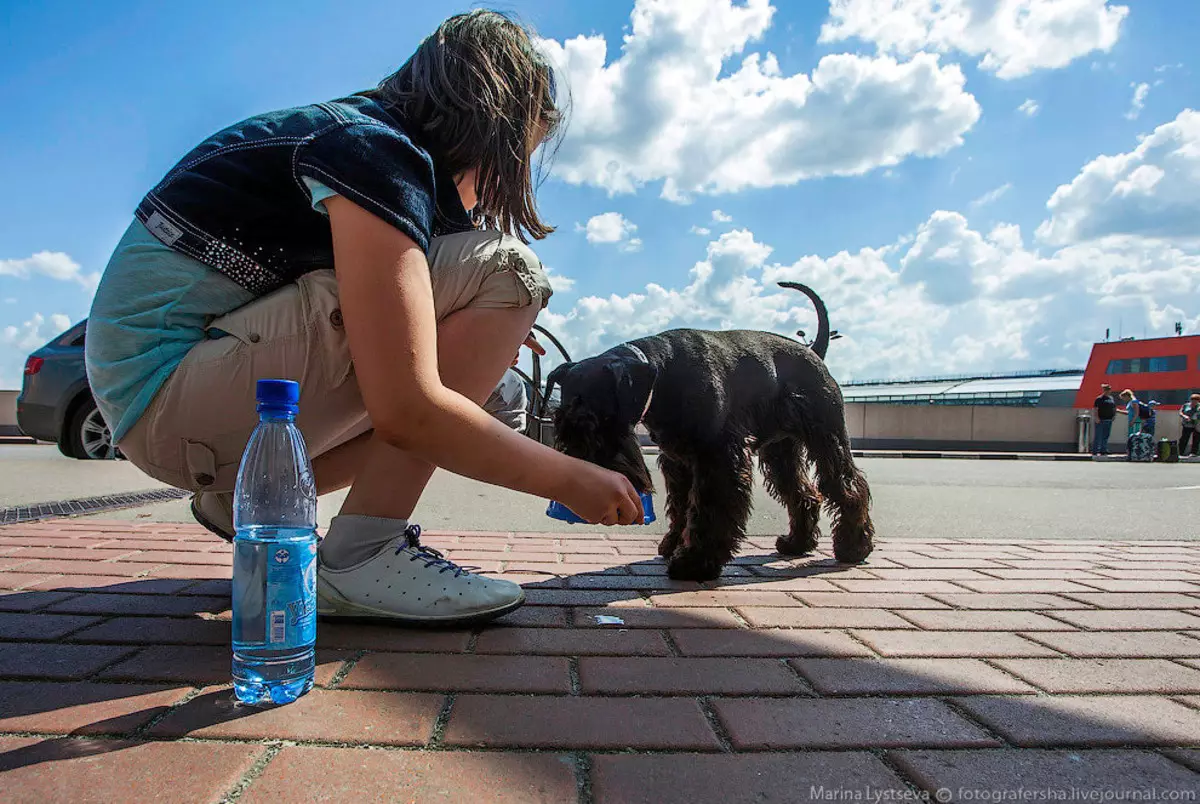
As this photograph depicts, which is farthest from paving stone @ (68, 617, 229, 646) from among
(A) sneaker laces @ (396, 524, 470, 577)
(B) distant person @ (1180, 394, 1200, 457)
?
(B) distant person @ (1180, 394, 1200, 457)

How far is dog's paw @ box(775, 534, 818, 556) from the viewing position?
326 cm

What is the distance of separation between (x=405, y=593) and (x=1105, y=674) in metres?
1.61

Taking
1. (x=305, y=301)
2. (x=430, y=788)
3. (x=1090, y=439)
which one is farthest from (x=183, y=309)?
(x=1090, y=439)

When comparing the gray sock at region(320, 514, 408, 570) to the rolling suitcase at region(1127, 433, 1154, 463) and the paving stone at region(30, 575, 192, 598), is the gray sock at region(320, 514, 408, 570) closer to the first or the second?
the paving stone at region(30, 575, 192, 598)

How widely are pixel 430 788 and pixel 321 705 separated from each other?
1.23 feet

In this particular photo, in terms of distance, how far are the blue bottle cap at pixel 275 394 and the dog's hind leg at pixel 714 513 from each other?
5.34 ft

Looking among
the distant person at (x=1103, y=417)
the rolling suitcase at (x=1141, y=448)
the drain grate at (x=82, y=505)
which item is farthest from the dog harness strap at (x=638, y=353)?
the distant person at (x=1103, y=417)

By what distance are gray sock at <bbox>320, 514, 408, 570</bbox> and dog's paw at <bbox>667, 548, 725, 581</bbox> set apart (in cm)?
110

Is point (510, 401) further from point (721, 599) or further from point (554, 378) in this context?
point (721, 599)

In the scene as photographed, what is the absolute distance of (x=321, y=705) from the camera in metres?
1.32

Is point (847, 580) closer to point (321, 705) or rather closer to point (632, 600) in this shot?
point (632, 600)

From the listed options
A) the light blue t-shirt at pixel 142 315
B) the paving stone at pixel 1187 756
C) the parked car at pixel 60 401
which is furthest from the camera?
the parked car at pixel 60 401

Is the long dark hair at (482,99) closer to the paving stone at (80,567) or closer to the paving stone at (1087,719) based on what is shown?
the paving stone at (1087,719)

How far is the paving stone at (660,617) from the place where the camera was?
6.44 feet
